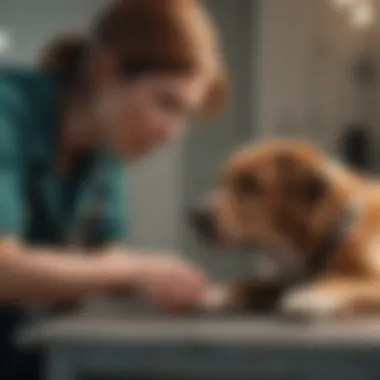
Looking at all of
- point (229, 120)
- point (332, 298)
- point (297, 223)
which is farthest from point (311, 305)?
point (229, 120)

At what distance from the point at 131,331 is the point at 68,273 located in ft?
0.43

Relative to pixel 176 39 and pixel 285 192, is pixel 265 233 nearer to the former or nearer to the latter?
pixel 285 192

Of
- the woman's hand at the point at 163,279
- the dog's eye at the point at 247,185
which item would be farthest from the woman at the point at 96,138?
the dog's eye at the point at 247,185

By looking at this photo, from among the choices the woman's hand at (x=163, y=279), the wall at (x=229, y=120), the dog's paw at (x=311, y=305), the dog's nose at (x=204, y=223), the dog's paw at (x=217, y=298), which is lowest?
the dog's paw at (x=311, y=305)

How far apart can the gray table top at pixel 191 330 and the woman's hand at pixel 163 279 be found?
0.03 meters

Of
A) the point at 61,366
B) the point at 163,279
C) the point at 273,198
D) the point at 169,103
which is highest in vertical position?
the point at 169,103

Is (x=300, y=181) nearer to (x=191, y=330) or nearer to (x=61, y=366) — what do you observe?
(x=191, y=330)

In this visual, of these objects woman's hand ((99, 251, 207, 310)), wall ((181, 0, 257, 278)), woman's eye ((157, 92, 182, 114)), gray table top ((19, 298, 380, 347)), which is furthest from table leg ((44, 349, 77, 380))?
woman's eye ((157, 92, 182, 114))

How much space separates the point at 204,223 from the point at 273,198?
0.36 ft

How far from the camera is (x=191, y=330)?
1.21 meters

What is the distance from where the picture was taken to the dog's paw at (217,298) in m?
1.31

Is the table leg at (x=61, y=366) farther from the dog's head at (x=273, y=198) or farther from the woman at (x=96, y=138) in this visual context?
the dog's head at (x=273, y=198)

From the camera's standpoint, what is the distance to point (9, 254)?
127 cm

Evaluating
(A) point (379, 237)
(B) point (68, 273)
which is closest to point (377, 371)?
(A) point (379, 237)
